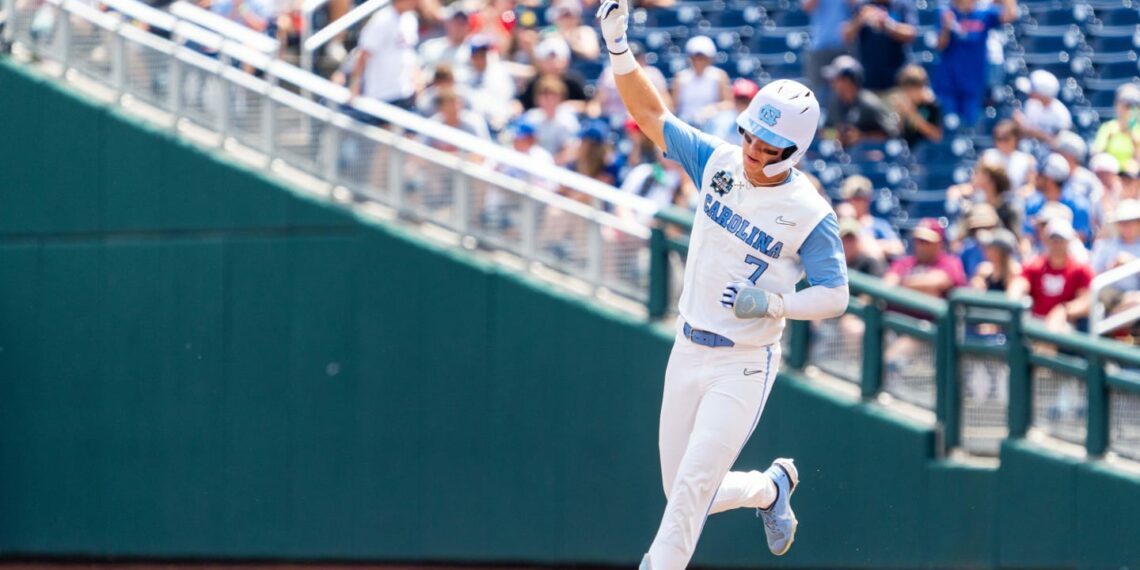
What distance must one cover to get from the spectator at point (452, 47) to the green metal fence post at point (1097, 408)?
194 inches

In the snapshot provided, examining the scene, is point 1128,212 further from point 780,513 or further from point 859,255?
point 780,513

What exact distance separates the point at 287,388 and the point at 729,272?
4.60 metres

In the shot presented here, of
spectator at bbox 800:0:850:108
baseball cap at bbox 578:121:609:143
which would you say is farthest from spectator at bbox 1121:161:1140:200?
baseball cap at bbox 578:121:609:143

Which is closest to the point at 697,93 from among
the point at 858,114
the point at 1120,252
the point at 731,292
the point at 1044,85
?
the point at 858,114

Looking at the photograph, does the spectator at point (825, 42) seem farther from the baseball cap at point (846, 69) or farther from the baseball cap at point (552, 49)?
the baseball cap at point (552, 49)

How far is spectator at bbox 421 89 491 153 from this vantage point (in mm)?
10742

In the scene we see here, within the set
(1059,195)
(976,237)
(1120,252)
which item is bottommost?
(1120,252)

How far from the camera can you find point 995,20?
41.3ft

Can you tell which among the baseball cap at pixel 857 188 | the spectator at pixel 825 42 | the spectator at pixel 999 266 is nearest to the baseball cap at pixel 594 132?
the baseball cap at pixel 857 188

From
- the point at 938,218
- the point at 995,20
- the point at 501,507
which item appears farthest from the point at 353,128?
the point at 995,20

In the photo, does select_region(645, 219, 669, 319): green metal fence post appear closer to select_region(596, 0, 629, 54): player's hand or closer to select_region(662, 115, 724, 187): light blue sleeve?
select_region(662, 115, 724, 187): light blue sleeve

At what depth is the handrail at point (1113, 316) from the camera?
29.7 feet

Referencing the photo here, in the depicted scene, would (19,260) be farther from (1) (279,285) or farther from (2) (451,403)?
(2) (451,403)

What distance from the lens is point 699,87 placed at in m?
11.9
